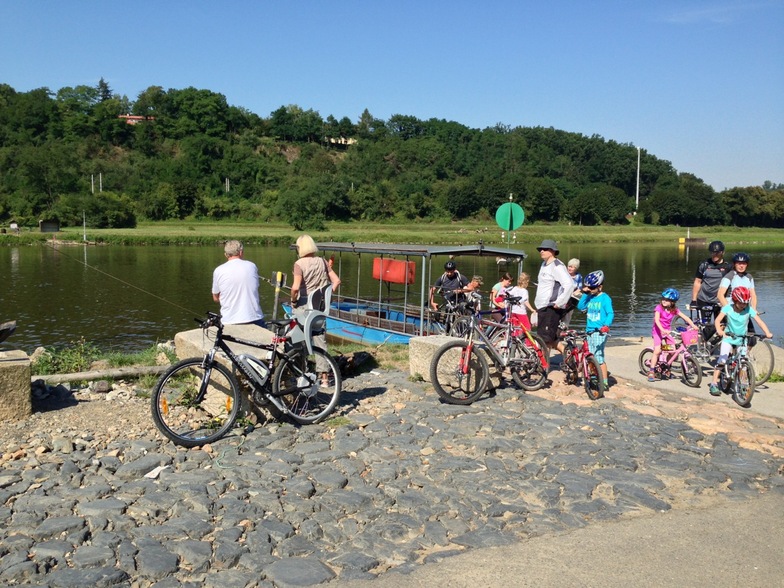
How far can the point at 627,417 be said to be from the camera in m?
7.83

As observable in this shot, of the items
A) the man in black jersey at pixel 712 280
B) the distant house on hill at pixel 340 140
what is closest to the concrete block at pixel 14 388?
the man in black jersey at pixel 712 280

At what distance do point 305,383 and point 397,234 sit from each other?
78231 mm

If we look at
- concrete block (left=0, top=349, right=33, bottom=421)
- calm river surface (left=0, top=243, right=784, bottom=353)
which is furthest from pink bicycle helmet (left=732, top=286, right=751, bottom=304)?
calm river surface (left=0, top=243, right=784, bottom=353)

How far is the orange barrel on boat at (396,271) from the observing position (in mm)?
17438

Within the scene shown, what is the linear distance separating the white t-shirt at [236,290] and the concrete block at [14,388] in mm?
2078

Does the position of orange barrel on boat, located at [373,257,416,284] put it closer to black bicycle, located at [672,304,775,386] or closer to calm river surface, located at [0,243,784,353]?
calm river surface, located at [0,243,784,353]

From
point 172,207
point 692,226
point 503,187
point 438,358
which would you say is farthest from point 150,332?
point 692,226

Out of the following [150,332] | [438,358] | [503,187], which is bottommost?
[150,332]

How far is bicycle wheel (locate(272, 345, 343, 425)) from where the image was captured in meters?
7.18

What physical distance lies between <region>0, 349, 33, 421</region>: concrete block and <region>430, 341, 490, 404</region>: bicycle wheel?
4.11 metres

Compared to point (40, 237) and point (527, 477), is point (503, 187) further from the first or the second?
point (527, 477)

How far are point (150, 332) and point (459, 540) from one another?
21.3 metres

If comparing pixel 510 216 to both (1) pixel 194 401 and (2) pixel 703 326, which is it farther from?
(1) pixel 194 401

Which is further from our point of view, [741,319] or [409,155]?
[409,155]
